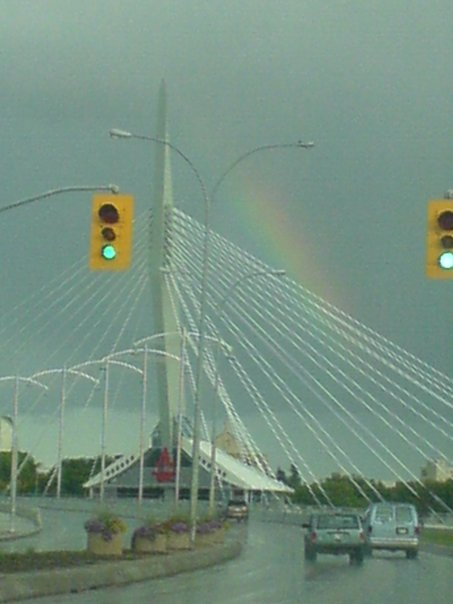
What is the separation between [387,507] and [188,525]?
12796 millimetres

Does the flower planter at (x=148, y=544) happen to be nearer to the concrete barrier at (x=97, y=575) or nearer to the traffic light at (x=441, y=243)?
the concrete barrier at (x=97, y=575)

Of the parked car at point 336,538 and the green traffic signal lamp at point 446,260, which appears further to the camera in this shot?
the parked car at point 336,538

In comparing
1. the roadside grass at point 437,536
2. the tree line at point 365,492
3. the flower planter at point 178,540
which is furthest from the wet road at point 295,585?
the tree line at point 365,492

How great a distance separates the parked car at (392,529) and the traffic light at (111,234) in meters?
29.0

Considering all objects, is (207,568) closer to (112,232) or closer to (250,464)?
(112,232)

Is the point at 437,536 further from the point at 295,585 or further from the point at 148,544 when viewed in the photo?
the point at 295,585

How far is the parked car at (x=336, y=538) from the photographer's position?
1799 inches

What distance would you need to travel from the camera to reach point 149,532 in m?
37.0

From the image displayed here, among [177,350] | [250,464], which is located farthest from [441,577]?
[250,464]

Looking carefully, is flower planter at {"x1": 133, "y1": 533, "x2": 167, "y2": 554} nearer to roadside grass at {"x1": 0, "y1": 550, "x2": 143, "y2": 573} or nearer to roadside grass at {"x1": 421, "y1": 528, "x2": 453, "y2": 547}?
roadside grass at {"x1": 0, "y1": 550, "x2": 143, "y2": 573}

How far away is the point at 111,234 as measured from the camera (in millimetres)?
23453

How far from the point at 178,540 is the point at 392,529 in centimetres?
1266

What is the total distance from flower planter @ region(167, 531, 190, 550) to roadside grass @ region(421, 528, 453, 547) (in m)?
20.4

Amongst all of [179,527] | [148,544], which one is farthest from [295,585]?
[179,527]
